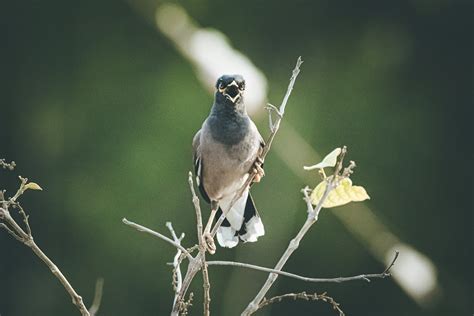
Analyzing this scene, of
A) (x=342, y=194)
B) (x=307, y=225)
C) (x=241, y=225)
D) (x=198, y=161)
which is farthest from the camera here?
(x=241, y=225)

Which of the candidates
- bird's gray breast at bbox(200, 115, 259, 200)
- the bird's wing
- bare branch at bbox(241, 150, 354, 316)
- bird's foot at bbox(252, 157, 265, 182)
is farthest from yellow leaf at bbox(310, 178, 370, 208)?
the bird's wing

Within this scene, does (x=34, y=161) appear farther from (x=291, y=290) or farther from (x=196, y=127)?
(x=291, y=290)

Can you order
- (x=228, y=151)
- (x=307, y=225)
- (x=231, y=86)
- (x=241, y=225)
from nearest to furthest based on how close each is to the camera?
(x=307, y=225) < (x=231, y=86) < (x=228, y=151) < (x=241, y=225)

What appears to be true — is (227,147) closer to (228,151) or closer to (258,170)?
(228,151)

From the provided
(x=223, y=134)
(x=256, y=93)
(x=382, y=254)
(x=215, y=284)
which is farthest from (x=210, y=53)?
(x=215, y=284)

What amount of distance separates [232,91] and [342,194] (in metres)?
1.27

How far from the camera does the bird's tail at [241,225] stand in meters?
3.72

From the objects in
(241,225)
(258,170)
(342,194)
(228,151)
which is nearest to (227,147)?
(228,151)

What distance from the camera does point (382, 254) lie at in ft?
16.1

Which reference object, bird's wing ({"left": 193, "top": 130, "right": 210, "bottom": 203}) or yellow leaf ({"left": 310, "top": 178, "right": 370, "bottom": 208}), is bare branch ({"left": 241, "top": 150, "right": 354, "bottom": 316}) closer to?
yellow leaf ({"left": 310, "top": 178, "right": 370, "bottom": 208})

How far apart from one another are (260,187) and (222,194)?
Answer: 242 centimetres

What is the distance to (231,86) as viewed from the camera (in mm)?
3213

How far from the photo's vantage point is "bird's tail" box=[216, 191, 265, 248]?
372 centimetres

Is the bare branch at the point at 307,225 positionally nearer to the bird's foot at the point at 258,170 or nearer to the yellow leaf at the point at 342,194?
the yellow leaf at the point at 342,194
